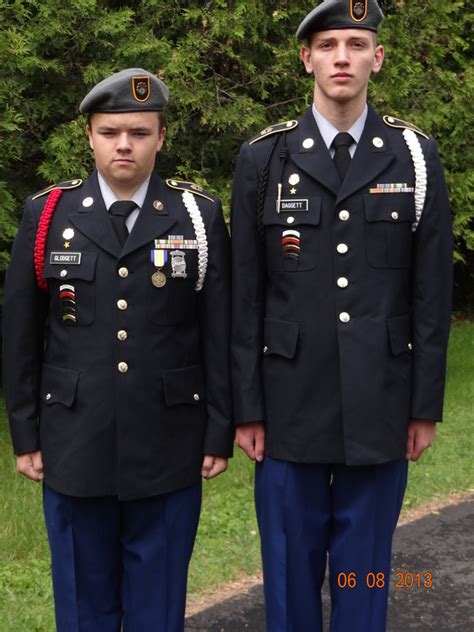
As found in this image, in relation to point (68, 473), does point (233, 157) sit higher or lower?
higher

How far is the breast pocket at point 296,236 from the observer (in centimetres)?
334

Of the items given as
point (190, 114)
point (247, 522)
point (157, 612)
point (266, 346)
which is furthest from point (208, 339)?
point (190, 114)

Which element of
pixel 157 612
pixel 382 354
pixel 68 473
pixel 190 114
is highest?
pixel 190 114

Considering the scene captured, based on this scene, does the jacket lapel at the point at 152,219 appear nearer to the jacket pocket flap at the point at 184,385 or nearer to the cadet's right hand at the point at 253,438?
the jacket pocket flap at the point at 184,385

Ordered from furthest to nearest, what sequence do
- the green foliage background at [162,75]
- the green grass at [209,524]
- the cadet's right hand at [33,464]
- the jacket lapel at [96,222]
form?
the green foliage background at [162,75] → the green grass at [209,524] → the cadet's right hand at [33,464] → the jacket lapel at [96,222]

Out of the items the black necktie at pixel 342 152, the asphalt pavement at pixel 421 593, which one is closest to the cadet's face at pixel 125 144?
the black necktie at pixel 342 152

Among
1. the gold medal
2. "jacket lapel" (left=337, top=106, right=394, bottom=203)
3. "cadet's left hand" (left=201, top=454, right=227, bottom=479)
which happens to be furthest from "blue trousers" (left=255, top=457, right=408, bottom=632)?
"jacket lapel" (left=337, top=106, right=394, bottom=203)

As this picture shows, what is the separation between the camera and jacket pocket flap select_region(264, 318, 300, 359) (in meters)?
3.34

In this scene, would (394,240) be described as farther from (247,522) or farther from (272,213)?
(247,522)

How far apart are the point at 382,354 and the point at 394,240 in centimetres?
36

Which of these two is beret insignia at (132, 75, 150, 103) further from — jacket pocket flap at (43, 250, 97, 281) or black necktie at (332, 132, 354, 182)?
black necktie at (332, 132, 354, 182)

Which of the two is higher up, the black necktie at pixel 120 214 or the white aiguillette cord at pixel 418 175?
the white aiguillette cord at pixel 418 175

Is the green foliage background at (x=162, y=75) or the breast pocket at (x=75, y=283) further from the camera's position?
the green foliage background at (x=162, y=75)

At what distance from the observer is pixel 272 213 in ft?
11.0
